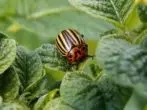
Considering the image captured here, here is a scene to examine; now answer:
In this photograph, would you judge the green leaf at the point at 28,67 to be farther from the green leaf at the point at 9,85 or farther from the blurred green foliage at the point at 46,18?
the blurred green foliage at the point at 46,18

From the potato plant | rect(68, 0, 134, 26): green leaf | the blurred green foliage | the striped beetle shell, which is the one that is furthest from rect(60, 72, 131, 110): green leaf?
the blurred green foliage

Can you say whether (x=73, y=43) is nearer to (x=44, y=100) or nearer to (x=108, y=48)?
(x=44, y=100)

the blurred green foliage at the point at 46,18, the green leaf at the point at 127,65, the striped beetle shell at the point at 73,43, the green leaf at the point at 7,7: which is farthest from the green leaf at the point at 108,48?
the green leaf at the point at 7,7

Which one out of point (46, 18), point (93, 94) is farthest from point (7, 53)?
point (46, 18)

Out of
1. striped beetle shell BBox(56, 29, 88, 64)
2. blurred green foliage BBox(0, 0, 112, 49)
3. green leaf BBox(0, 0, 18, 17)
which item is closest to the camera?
striped beetle shell BBox(56, 29, 88, 64)

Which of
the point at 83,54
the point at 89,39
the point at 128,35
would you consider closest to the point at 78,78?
the point at 128,35

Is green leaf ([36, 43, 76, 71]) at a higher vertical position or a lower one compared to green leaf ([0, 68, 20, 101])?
higher

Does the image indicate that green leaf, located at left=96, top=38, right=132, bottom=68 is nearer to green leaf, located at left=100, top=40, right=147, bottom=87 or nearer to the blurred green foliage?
green leaf, located at left=100, top=40, right=147, bottom=87
